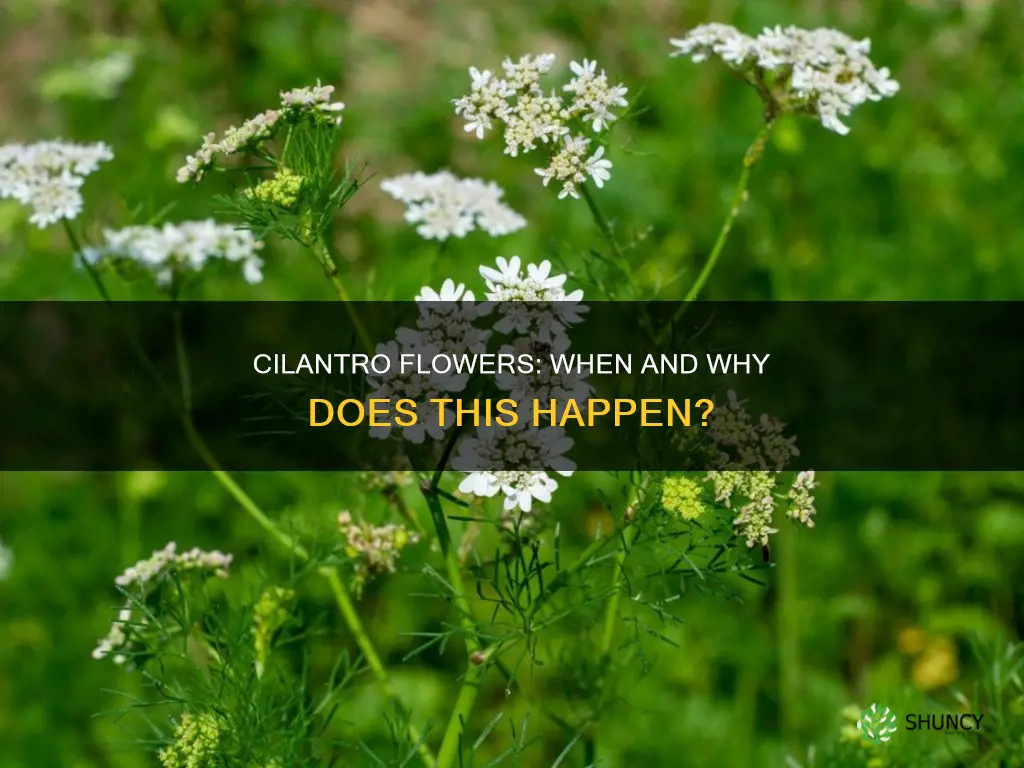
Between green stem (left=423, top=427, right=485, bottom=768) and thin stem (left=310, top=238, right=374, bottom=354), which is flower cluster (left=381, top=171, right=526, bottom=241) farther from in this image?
green stem (left=423, top=427, right=485, bottom=768)

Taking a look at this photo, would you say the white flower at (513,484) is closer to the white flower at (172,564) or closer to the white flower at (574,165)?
the white flower at (574,165)

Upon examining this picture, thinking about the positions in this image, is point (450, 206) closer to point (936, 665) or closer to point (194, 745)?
point (194, 745)

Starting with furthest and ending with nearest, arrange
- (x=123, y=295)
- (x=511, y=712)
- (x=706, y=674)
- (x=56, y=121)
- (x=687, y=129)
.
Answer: (x=56, y=121) < (x=687, y=129) < (x=706, y=674) < (x=511, y=712) < (x=123, y=295)

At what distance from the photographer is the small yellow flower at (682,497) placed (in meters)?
1.74

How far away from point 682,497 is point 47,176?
1.50 m

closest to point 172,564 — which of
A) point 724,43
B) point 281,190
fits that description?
point 281,190

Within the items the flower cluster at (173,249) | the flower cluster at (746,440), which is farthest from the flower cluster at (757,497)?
the flower cluster at (173,249)

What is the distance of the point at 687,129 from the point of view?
4.67 meters

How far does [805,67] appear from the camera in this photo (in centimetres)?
214

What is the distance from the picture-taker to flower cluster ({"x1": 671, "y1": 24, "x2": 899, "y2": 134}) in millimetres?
2111

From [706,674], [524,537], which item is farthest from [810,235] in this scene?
[524,537]

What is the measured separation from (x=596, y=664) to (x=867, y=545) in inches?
73.7

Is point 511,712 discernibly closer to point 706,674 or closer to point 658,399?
point 706,674

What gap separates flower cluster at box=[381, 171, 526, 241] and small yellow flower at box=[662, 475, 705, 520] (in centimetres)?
82
